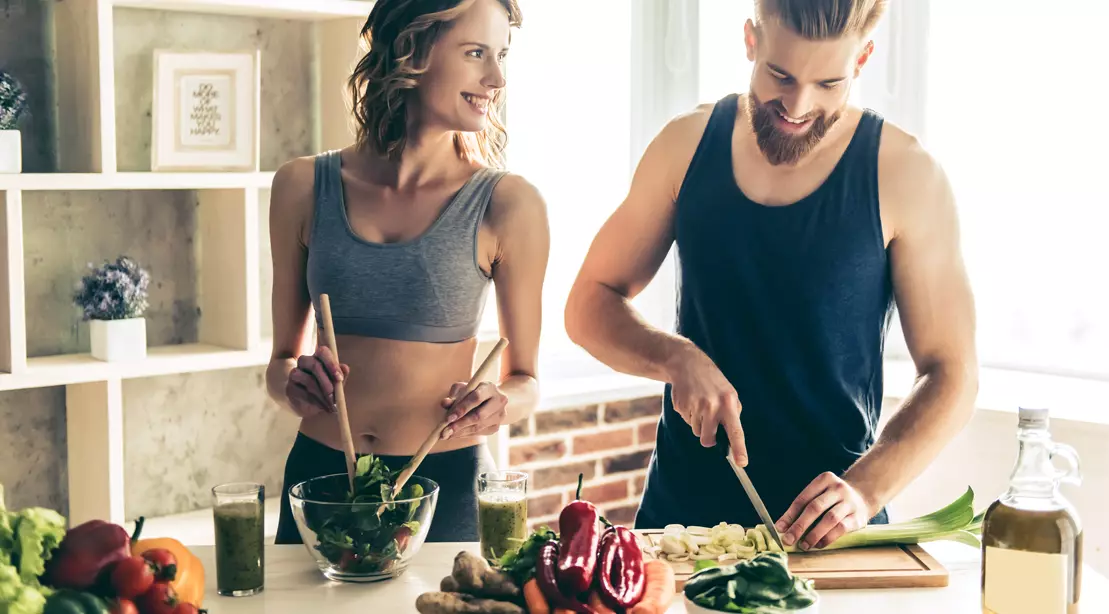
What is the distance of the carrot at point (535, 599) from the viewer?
1.36m

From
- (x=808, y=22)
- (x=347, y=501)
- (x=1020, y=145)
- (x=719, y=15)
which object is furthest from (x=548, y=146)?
(x=347, y=501)

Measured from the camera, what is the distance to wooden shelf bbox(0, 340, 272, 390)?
255 cm

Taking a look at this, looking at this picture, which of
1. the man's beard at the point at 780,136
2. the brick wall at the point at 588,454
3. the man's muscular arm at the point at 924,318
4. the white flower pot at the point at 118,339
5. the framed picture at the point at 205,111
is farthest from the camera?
the brick wall at the point at 588,454

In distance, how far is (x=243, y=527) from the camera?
1519mm

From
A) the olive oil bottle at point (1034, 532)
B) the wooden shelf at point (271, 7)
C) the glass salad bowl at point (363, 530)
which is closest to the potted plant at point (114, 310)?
the wooden shelf at point (271, 7)

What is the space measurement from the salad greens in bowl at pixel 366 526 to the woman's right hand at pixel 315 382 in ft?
0.57

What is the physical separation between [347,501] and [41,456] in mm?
1554

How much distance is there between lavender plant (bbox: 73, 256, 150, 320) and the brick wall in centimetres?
120

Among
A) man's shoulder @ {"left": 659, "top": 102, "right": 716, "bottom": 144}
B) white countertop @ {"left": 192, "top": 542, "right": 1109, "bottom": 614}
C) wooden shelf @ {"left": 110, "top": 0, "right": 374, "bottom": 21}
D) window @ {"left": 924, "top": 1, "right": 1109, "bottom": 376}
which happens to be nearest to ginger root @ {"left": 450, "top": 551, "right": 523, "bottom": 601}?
white countertop @ {"left": 192, "top": 542, "right": 1109, "bottom": 614}

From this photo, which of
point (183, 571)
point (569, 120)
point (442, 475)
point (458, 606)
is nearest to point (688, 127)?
point (442, 475)

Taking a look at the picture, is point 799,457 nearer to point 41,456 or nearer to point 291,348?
point 291,348

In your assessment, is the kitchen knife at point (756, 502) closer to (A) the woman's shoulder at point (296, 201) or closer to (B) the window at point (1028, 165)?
(A) the woman's shoulder at point (296, 201)

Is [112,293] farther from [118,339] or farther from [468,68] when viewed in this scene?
[468,68]

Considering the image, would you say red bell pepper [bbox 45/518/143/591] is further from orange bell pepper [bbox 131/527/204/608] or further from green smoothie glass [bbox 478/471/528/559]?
green smoothie glass [bbox 478/471/528/559]
